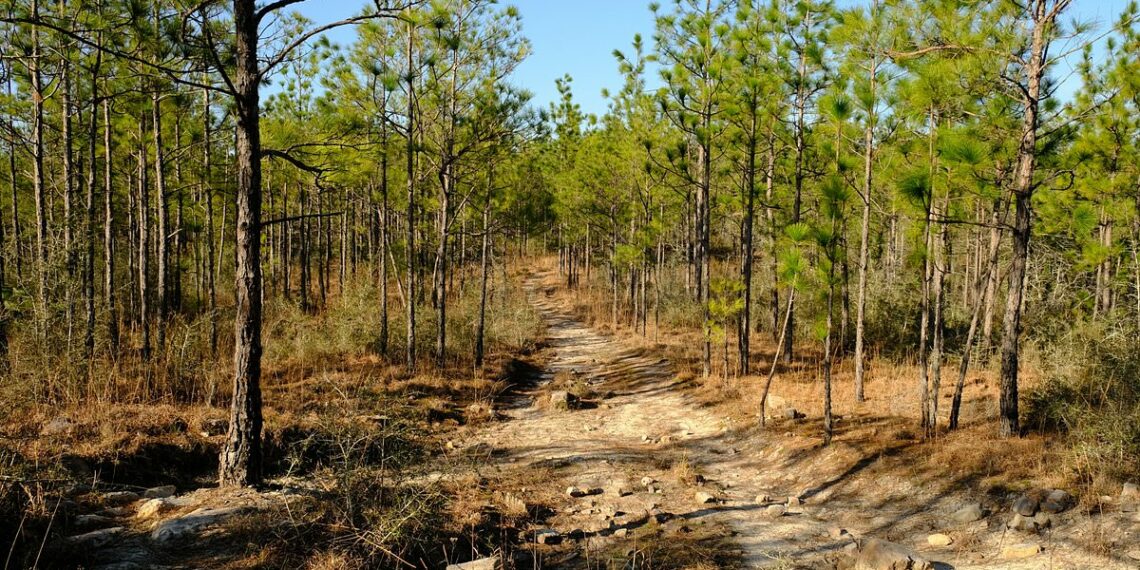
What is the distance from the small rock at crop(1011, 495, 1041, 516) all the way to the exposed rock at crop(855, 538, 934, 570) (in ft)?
4.34

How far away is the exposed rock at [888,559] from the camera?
4602 millimetres

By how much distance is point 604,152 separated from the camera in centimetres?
2220

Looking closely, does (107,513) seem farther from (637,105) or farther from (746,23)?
(637,105)

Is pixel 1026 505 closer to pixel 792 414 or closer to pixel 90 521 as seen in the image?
pixel 792 414

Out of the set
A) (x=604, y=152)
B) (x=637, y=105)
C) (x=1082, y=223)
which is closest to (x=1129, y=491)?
(x=1082, y=223)

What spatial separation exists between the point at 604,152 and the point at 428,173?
9346 millimetres

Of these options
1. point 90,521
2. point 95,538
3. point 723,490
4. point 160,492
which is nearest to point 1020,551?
point 723,490

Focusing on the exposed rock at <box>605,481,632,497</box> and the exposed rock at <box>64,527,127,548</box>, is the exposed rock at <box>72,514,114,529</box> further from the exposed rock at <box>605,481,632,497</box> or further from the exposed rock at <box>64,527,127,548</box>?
the exposed rock at <box>605,481,632,497</box>

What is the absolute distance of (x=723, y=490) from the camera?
23.8 ft

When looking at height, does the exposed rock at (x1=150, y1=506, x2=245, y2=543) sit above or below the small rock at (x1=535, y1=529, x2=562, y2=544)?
above

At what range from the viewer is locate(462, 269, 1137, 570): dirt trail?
516 centimetres

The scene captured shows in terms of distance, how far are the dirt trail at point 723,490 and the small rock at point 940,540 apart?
8 centimetres

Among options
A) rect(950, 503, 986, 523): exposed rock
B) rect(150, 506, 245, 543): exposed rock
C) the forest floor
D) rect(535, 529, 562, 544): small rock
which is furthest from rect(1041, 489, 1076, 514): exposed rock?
rect(150, 506, 245, 543): exposed rock

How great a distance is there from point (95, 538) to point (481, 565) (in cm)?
295
